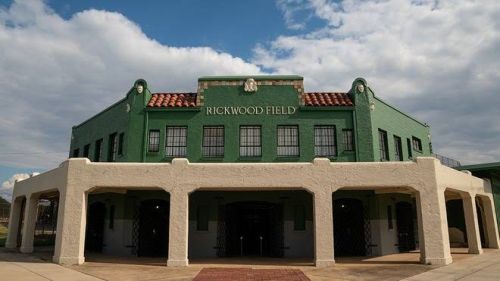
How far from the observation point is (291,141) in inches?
845

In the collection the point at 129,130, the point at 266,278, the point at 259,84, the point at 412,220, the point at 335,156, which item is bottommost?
the point at 266,278

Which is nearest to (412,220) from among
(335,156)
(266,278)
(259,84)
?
(335,156)

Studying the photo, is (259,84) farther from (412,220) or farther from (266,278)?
(412,220)

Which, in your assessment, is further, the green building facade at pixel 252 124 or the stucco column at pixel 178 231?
the green building facade at pixel 252 124

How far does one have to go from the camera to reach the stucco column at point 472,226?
2067 centimetres

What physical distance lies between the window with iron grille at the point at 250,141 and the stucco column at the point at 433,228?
27.3 ft

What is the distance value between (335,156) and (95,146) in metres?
14.9

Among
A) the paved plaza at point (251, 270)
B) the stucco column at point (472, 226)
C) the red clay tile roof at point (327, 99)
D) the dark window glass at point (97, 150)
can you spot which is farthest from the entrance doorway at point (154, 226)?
the stucco column at point (472, 226)

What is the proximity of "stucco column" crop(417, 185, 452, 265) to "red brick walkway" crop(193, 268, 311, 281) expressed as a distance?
5564 mm

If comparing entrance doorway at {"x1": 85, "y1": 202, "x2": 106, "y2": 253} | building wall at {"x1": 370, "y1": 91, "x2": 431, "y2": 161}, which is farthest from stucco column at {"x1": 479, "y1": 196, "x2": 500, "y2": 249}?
entrance doorway at {"x1": 85, "y1": 202, "x2": 106, "y2": 253}

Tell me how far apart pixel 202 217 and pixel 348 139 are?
8814 millimetres

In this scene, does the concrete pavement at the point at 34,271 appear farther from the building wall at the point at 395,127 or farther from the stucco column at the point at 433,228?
the building wall at the point at 395,127

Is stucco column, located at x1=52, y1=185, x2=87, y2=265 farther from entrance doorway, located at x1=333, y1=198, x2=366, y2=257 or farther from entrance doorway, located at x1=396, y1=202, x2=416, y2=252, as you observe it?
entrance doorway, located at x1=396, y1=202, x2=416, y2=252

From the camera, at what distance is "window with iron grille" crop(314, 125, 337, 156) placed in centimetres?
2136
